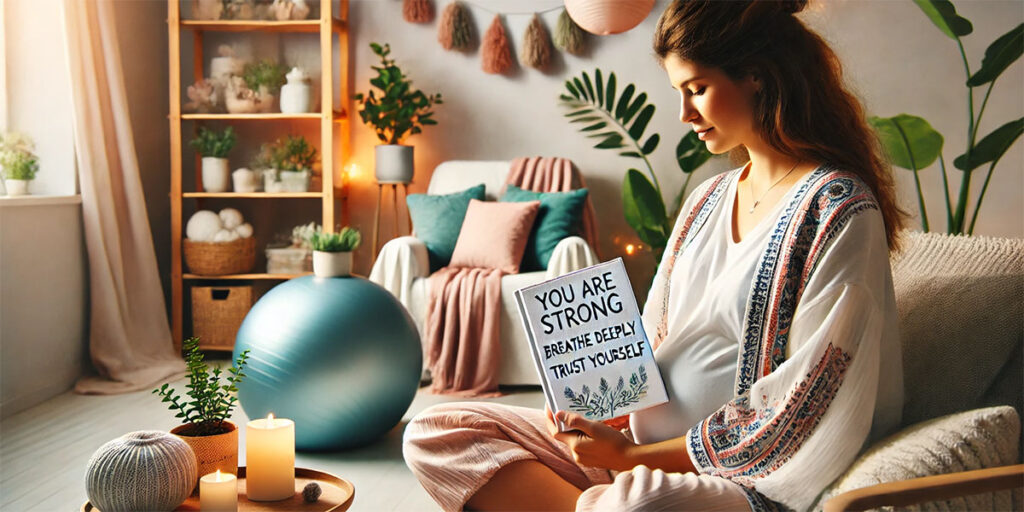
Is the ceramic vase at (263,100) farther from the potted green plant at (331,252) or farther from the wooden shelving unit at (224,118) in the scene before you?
the potted green plant at (331,252)

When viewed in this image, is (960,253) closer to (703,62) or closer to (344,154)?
(703,62)

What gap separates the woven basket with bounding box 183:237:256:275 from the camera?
13.1 feet

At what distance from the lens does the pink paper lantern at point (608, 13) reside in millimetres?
3484

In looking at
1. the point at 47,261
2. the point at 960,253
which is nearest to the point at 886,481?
the point at 960,253

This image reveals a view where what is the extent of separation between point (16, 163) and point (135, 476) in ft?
8.18

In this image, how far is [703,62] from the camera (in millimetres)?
1269

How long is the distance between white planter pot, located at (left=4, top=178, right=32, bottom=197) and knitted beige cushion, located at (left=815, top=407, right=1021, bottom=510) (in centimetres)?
319

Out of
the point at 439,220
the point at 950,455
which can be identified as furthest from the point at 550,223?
the point at 950,455

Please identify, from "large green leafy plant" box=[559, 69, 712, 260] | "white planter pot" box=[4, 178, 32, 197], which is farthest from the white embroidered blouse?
"white planter pot" box=[4, 178, 32, 197]

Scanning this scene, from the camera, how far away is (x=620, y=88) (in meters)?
4.36

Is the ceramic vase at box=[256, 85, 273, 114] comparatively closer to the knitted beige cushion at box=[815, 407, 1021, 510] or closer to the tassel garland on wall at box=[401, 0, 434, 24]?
the tassel garland on wall at box=[401, 0, 434, 24]

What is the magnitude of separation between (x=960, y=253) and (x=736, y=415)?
1.62ft

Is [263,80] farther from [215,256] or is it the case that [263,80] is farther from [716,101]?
[716,101]

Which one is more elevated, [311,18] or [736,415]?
[311,18]
